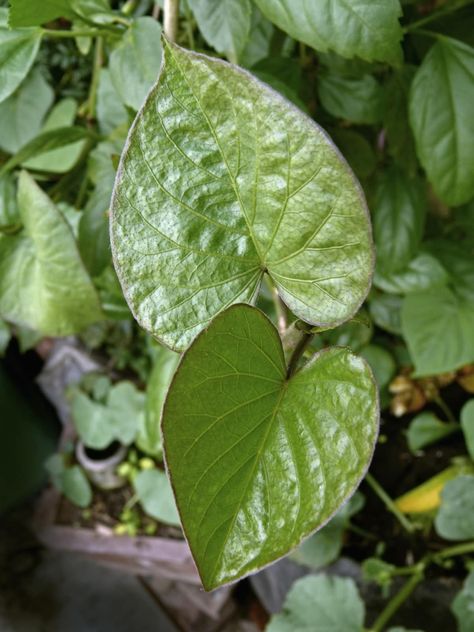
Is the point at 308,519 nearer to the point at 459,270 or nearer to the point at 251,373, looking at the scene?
the point at 251,373

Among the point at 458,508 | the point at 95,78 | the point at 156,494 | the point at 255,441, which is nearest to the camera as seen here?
the point at 255,441

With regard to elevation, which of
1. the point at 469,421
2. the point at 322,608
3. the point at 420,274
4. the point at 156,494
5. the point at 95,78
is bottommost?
the point at 156,494

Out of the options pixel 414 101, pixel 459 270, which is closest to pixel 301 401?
pixel 414 101

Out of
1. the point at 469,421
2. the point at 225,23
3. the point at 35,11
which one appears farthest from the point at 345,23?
→ the point at 469,421

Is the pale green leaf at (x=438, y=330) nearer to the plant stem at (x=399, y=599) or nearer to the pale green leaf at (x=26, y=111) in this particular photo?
the plant stem at (x=399, y=599)

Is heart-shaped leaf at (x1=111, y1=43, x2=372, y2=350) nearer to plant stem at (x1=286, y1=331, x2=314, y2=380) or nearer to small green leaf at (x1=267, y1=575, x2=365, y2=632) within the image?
plant stem at (x1=286, y1=331, x2=314, y2=380)

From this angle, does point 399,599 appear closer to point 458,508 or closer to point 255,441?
point 458,508

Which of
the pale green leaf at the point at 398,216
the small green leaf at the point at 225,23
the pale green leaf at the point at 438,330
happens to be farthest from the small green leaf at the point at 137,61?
the pale green leaf at the point at 438,330
